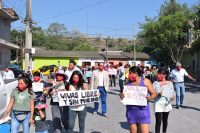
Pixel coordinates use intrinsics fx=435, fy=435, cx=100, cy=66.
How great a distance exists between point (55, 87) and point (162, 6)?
215ft

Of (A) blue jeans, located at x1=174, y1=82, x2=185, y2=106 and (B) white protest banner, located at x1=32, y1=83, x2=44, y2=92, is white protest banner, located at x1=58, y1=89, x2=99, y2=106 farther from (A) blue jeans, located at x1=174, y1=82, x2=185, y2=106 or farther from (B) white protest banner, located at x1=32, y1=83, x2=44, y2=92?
(A) blue jeans, located at x1=174, y1=82, x2=185, y2=106

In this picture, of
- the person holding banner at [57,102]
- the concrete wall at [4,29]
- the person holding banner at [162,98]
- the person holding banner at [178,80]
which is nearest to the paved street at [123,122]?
the person holding banner at [178,80]

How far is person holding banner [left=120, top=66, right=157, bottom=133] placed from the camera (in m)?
7.63

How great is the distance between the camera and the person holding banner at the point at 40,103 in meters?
8.88

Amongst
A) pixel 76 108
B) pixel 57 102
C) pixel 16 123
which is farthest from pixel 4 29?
pixel 16 123

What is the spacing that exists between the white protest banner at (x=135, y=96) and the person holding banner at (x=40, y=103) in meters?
1.99

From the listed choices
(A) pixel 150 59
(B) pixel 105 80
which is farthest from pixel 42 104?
(A) pixel 150 59

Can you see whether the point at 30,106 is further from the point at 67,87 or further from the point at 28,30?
the point at 28,30

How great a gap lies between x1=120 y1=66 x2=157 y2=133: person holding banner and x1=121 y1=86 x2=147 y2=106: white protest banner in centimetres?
4

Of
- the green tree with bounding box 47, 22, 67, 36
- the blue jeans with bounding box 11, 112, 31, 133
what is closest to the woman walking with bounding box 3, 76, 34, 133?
the blue jeans with bounding box 11, 112, 31, 133

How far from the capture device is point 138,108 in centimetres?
771

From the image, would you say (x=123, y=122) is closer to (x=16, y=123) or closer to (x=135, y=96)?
(x=135, y=96)

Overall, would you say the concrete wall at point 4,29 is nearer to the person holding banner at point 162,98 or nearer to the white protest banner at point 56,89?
the white protest banner at point 56,89

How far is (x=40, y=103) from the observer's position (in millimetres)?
9227
